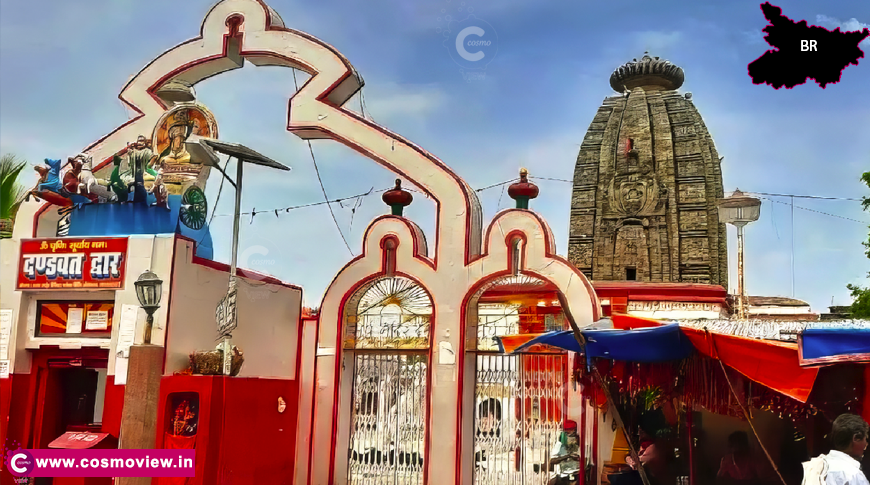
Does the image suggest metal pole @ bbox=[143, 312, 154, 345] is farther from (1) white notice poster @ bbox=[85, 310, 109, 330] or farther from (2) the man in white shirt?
(2) the man in white shirt

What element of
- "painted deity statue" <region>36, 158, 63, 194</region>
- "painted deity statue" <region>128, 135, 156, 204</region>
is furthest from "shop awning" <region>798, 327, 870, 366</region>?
"painted deity statue" <region>36, 158, 63, 194</region>

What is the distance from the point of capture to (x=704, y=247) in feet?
90.6

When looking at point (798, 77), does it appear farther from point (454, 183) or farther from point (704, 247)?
point (704, 247)

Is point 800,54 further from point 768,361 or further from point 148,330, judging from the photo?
point 148,330

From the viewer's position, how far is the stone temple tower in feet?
91.7

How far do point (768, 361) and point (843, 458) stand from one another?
1.53 m

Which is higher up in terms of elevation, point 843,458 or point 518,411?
point 518,411

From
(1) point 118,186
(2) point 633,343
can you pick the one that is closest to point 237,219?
(1) point 118,186

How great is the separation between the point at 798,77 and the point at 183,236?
7136 mm

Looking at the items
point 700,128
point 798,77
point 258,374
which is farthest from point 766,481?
point 700,128

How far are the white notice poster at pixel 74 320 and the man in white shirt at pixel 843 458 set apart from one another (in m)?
8.64

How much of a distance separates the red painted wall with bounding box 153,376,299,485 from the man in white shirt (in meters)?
6.44

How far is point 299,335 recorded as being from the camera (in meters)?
11.5

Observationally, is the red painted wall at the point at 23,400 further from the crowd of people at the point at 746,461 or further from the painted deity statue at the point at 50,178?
the crowd of people at the point at 746,461
